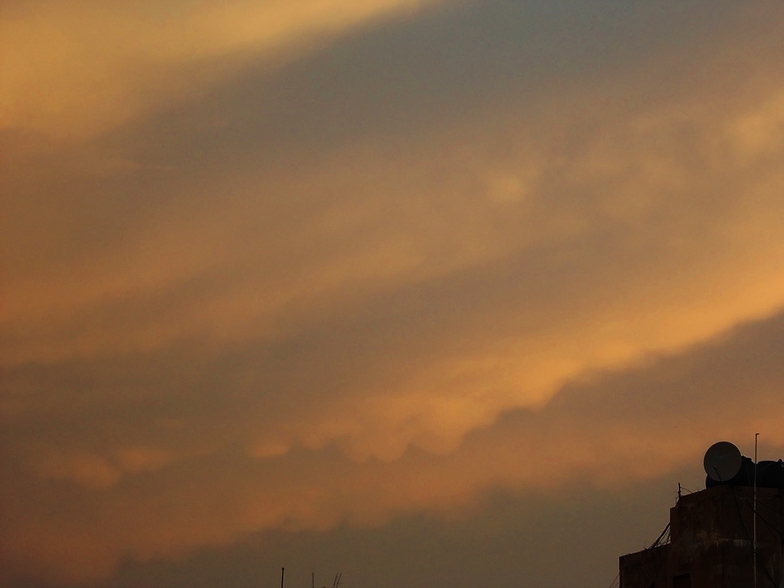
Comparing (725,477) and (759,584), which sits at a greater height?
(725,477)

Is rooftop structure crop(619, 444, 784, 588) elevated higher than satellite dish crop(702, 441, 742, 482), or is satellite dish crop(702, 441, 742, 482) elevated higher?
satellite dish crop(702, 441, 742, 482)

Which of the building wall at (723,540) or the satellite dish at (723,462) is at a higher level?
the satellite dish at (723,462)

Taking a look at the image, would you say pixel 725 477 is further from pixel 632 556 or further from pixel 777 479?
pixel 632 556

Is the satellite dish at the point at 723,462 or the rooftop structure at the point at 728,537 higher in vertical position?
the satellite dish at the point at 723,462

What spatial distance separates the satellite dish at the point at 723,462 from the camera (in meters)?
49.7

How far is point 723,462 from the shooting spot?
5000 centimetres

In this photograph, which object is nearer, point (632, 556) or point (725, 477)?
point (725, 477)

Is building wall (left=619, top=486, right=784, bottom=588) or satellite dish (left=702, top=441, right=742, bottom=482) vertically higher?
satellite dish (left=702, top=441, right=742, bottom=482)

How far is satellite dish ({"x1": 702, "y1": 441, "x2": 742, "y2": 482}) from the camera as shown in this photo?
163 feet

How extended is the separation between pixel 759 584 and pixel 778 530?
7.43 ft

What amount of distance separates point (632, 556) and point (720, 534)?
19.8 feet

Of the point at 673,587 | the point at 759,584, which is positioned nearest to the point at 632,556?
the point at 673,587

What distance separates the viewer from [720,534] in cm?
4875

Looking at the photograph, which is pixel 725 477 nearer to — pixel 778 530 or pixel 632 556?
pixel 778 530
